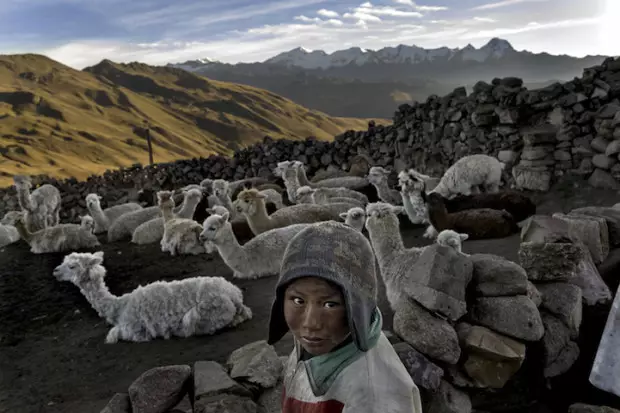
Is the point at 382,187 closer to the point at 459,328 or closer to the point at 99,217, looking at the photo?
the point at 459,328

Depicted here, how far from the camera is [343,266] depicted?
153 cm

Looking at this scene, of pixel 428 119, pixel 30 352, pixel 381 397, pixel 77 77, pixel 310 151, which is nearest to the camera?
pixel 381 397

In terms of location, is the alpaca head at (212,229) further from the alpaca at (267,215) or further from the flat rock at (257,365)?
the flat rock at (257,365)

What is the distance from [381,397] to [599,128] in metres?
9.58

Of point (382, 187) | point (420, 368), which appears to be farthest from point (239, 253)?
point (382, 187)

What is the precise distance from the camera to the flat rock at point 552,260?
5.30 meters

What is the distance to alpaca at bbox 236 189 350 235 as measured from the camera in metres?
8.47

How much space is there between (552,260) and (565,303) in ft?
1.55

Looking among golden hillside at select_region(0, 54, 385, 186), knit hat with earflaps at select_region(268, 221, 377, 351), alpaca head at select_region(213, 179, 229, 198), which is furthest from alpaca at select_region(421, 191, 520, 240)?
golden hillside at select_region(0, 54, 385, 186)

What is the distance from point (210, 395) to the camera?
369cm

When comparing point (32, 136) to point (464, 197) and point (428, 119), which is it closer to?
point (428, 119)

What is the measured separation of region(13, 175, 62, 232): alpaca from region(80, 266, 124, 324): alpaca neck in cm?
756

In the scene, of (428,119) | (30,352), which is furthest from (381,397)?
(428,119)

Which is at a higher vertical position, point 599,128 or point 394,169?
point 599,128
